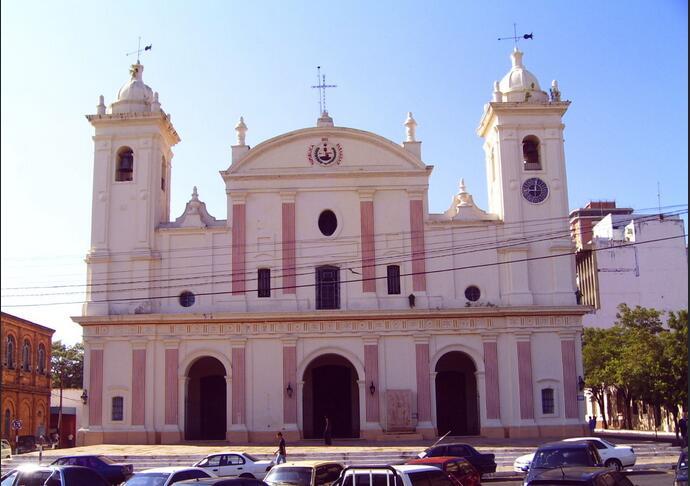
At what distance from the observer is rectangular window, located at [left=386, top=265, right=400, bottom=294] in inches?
1633

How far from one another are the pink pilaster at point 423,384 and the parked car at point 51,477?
74.3 feet

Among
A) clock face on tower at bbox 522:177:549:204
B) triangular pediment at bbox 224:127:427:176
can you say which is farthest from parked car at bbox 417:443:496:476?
triangular pediment at bbox 224:127:427:176

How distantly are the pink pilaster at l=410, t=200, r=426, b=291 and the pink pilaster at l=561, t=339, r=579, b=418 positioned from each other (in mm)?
7178

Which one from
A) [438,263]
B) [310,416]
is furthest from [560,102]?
[310,416]

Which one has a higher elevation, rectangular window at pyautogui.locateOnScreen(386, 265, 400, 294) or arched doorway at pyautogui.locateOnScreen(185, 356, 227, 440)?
rectangular window at pyautogui.locateOnScreen(386, 265, 400, 294)

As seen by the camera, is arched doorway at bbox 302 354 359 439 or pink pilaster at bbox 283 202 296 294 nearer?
pink pilaster at bbox 283 202 296 294

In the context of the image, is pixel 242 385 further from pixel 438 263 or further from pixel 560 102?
pixel 560 102

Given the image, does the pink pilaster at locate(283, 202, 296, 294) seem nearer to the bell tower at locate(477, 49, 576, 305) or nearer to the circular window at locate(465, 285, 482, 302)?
the circular window at locate(465, 285, 482, 302)

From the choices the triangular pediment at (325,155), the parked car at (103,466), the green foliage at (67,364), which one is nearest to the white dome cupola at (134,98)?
the triangular pediment at (325,155)

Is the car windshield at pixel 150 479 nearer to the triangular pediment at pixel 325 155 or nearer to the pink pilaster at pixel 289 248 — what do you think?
the pink pilaster at pixel 289 248

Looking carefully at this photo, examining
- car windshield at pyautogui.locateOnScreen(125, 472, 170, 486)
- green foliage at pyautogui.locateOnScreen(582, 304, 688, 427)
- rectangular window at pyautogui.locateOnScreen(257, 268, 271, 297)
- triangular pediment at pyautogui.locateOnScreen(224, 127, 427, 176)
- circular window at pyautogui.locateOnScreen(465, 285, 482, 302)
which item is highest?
triangular pediment at pyautogui.locateOnScreen(224, 127, 427, 176)

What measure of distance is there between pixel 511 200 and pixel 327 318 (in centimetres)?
1061

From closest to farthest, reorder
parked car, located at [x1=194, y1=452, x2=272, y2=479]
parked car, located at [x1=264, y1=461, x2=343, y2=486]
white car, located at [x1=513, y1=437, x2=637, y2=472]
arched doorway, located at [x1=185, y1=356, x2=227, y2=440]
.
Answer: parked car, located at [x1=264, y1=461, x2=343, y2=486] → parked car, located at [x1=194, y1=452, x2=272, y2=479] → white car, located at [x1=513, y1=437, x2=637, y2=472] → arched doorway, located at [x1=185, y1=356, x2=227, y2=440]

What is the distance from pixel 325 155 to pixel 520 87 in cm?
1055
